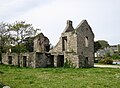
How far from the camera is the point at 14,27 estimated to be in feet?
145

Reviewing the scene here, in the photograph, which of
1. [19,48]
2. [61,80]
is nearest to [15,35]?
[19,48]

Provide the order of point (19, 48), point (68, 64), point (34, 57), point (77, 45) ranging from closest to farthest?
point (68, 64) → point (34, 57) → point (77, 45) → point (19, 48)

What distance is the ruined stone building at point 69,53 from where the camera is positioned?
3588 centimetres

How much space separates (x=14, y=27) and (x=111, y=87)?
32.5 m

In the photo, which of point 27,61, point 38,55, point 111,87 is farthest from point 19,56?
point 111,87

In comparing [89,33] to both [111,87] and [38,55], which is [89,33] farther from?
[111,87]

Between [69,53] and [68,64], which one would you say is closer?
[68,64]

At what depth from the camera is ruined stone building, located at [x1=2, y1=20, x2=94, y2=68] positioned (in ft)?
118

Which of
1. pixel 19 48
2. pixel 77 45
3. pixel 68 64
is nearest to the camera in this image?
pixel 68 64

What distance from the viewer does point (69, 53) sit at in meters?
36.0

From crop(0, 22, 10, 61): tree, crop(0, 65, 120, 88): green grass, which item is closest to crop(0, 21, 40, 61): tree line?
crop(0, 22, 10, 61): tree

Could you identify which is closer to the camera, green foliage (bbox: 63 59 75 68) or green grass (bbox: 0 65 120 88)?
green grass (bbox: 0 65 120 88)

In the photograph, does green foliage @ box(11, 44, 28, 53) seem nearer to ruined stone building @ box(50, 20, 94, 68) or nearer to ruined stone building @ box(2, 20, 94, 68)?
ruined stone building @ box(2, 20, 94, 68)

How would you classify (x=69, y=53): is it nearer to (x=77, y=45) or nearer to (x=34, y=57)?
(x=77, y=45)
